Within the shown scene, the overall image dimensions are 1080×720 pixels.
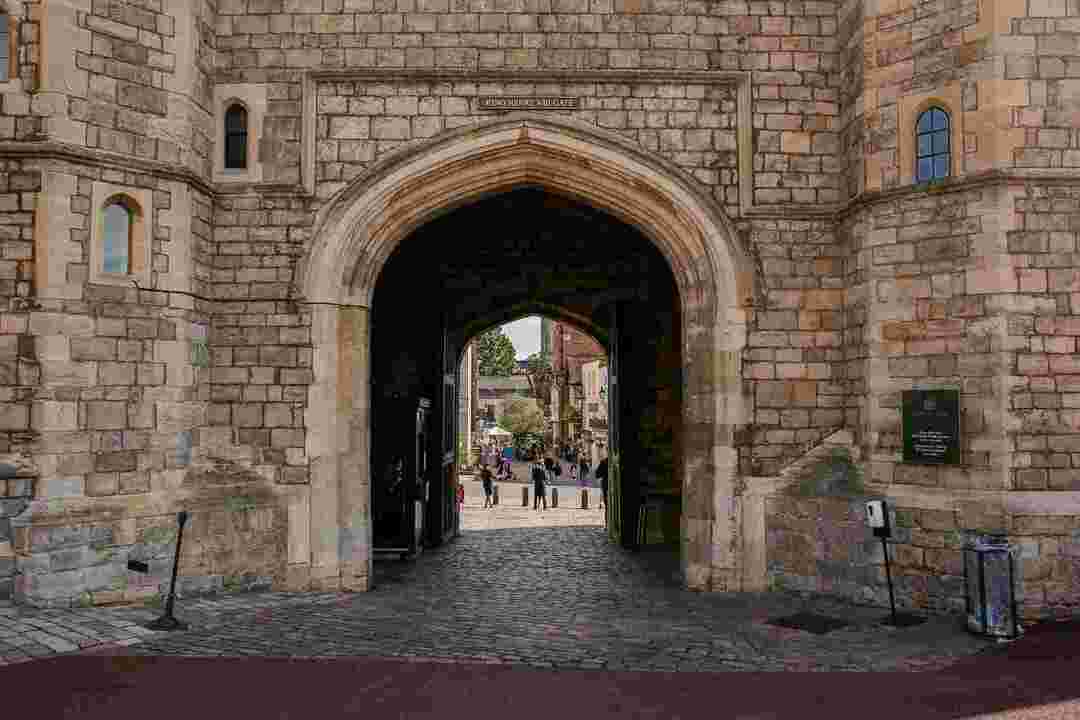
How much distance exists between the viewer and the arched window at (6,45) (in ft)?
26.3

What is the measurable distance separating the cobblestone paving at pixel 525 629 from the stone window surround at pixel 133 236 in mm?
3091

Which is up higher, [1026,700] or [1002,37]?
[1002,37]

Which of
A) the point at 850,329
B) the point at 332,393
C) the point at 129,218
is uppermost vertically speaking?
the point at 129,218

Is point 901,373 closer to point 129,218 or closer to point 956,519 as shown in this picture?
point 956,519

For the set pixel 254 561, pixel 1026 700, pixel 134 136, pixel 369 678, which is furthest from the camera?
pixel 254 561

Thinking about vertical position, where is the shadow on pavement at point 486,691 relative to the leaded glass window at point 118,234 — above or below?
below

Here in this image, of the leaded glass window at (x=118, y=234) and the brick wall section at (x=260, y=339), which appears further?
the brick wall section at (x=260, y=339)

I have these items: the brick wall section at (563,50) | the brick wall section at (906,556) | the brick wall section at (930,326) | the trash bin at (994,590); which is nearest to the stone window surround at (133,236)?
the brick wall section at (563,50)

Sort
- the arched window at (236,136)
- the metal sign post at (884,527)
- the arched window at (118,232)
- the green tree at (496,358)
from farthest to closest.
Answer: the green tree at (496,358) < the arched window at (236,136) < the arched window at (118,232) < the metal sign post at (884,527)

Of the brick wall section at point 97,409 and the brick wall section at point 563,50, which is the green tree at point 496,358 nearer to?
the brick wall section at point 563,50

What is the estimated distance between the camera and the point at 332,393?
931 cm

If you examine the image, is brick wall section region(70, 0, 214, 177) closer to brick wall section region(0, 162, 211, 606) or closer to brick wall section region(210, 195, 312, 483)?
brick wall section region(0, 162, 211, 606)

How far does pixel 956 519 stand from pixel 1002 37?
4.54 metres

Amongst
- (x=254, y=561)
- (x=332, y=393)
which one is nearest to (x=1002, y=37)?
(x=332, y=393)
